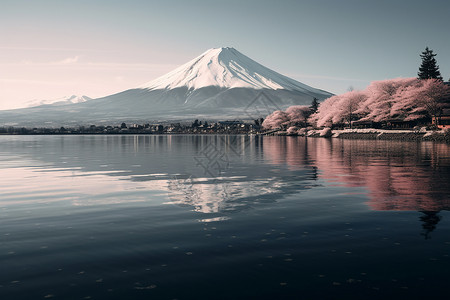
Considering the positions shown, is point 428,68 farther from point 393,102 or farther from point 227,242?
point 227,242

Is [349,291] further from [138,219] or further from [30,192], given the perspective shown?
[30,192]

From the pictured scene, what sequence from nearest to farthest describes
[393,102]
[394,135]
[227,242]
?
1. [227,242]
2. [394,135]
3. [393,102]

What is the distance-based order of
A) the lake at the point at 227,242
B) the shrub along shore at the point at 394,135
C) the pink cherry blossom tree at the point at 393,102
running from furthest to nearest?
1. the pink cherry blossom tree at the point at 393,102
2. the shrub along shore at the point at 394,135
3. the lake at the point at 227,242

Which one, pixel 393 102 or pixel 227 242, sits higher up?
pixel 393 102

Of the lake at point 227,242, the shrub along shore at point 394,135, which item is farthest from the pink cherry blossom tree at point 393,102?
the lake at point 227,242

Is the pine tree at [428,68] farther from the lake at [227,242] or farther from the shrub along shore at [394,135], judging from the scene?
the lake at [227,242]

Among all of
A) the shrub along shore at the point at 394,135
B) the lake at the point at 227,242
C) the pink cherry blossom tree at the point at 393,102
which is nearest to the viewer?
the lake at the point at 227,242

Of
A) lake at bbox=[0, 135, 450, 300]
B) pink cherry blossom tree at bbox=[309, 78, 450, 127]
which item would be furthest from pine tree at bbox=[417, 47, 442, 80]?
lake at bbox=[0, 135, 450, 300]

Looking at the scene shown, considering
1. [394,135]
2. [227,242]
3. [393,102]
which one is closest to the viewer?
[227,242]

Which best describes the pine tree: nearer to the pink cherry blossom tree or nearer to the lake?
the pink cherry blossom tree

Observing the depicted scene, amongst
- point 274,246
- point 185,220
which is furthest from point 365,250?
point 185,220

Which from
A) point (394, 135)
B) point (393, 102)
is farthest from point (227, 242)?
point (393, 102)

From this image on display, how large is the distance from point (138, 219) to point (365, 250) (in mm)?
6848

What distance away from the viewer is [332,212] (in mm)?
13547
